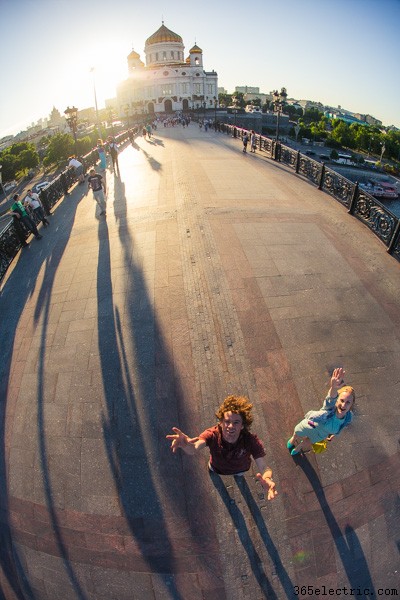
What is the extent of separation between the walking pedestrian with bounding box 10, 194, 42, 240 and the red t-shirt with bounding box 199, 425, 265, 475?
29.3ft

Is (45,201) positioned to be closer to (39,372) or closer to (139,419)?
(39,372)

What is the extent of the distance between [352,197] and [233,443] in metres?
9.52

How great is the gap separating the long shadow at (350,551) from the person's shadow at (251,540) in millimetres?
645

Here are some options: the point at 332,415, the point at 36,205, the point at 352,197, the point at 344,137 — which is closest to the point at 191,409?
the point at 332,415

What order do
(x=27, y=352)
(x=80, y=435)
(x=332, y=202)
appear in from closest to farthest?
(x=80, y=435) < (x=27, y=352) < (x=332, y=202)

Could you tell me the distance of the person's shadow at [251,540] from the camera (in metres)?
2.93

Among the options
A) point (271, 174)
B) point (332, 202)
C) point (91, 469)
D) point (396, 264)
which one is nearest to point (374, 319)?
point (396, 264)

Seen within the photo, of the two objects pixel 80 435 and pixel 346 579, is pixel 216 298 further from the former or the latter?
pixel 346 579

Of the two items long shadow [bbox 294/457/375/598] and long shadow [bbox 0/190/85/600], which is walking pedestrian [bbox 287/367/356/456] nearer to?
long shadow [bbox 294/457/375/598]

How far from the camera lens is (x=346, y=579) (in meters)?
2.98

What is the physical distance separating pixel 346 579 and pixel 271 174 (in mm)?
14327

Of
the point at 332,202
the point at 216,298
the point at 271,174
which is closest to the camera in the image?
the point at 216,298

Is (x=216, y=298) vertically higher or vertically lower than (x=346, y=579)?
higher

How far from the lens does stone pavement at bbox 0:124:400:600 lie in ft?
10.2
